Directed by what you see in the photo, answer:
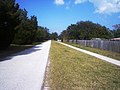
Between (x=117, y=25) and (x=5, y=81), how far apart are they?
68.9m

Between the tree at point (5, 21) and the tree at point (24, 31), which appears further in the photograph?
the tree at point (24, 31)

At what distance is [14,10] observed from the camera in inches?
1236

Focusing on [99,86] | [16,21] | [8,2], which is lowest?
[99,86]

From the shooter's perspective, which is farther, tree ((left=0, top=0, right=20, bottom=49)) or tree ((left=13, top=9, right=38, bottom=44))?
tree ((left=13, top=9, right=38, bottom=44))

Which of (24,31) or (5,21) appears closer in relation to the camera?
(5,21)

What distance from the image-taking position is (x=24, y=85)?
24.0ft

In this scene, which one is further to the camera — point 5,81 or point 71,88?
point 5,81

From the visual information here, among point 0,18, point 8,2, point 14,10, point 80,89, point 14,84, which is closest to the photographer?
point 80,89

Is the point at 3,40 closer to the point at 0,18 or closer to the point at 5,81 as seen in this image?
the point at 0,18

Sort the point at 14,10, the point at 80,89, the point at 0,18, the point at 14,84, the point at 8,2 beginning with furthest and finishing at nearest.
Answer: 1. the point at 14,10
2. the point at 8,2
3. the point at 0,18
4. the point at 14,84
5. the point at 80,89

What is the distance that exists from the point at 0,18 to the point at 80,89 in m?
21.6

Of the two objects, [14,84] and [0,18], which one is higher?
[0,18]

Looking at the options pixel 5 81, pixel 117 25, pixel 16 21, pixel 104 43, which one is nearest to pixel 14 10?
pixel 16 21

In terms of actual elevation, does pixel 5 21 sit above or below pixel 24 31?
above
